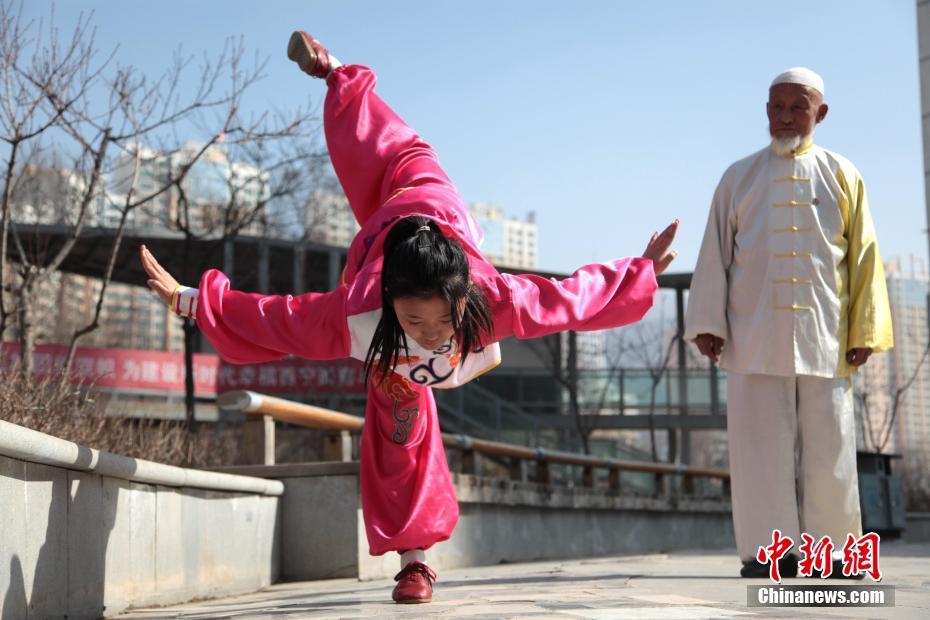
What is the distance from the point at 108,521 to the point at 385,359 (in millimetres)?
1309

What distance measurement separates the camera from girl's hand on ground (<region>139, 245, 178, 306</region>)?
3.92 m

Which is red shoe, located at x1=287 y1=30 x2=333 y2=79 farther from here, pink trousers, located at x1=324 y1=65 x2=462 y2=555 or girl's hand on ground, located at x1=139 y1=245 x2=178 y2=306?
girl's hand on ground, located at x1=139 y1=245 x2=178 y2=306

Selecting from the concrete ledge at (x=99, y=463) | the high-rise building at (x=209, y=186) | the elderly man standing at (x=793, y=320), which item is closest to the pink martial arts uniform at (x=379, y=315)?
the concrete ledge at (x=99, y=463)

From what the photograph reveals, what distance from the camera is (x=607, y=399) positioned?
22.0 meters

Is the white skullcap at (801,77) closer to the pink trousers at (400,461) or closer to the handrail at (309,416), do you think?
the pink trousers at (400,461)

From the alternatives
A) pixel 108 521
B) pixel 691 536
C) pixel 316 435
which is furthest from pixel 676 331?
pixel 108 521

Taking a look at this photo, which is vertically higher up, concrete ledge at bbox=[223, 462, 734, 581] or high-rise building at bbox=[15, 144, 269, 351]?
high-rise building at bbox=[15, 144, 269, 351]

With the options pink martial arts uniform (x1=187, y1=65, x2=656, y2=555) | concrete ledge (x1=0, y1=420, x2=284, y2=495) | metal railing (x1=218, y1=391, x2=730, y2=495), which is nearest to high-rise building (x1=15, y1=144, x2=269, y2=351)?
metal railing (x1=218, y1=391, x2=730, y2=495)

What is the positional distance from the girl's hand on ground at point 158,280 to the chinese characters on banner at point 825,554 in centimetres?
244

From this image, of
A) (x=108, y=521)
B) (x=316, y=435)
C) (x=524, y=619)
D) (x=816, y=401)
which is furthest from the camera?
(x=316, y=435)

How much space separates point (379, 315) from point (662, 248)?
45.1 inches

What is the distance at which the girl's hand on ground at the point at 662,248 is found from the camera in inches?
164

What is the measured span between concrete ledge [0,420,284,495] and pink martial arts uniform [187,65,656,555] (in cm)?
60

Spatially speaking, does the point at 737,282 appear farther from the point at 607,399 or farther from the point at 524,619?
the point at 607,399
